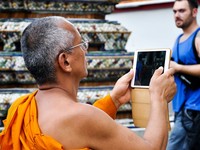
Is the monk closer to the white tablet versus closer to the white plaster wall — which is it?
the white tablet

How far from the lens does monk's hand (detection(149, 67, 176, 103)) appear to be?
314cm

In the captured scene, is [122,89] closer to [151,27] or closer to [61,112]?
[61,112]

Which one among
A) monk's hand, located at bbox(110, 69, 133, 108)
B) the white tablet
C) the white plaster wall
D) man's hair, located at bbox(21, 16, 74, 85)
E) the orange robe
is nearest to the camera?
the orange robe

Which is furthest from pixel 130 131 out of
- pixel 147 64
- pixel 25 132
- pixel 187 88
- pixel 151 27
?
pixel 151 27

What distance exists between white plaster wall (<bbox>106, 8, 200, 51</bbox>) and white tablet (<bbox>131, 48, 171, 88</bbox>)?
266 inches

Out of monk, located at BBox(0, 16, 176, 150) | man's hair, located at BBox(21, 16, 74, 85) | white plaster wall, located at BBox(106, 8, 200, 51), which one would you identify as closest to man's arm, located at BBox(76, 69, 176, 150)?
monk, located at BBox(0, 16, 176, 150)

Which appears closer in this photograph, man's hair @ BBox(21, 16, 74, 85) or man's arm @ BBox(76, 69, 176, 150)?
man's arm @ BBox(76, 69, 176, 150)

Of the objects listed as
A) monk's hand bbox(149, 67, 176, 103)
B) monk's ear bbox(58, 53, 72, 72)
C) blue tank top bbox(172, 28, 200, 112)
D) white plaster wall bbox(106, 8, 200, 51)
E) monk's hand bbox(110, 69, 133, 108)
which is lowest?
white plaster wall bbox(106, 8, 200, 51)

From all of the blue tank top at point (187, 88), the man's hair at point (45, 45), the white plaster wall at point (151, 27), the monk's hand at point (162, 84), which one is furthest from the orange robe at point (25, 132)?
the white plaster wall at point (151, 27)

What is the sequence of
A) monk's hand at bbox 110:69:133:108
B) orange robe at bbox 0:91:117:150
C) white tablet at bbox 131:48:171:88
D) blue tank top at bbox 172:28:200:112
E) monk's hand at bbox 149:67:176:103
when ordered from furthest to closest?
blue tank top at bbox 172:28:200:112, monk's hand at bbox 110:69:133:108, white tablet at bbox 131:48:171:88, monk's hand at bbox 149:67:176:103, orange robe at bbox 0:91:117:150

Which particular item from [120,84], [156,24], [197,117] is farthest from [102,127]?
[156,24]

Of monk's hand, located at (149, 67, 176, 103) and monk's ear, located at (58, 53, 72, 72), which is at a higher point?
monk's ear, located at (58, 53, 72, 72)

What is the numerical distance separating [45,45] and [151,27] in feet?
26.2

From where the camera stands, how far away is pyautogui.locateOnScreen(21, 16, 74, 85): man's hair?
9.61 feet
